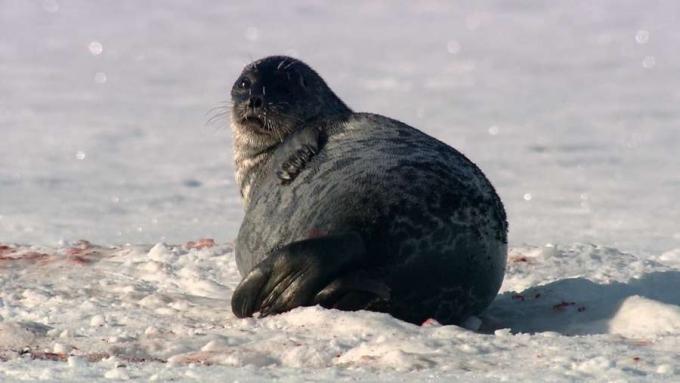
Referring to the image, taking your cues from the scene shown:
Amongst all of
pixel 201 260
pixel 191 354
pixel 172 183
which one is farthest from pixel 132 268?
pixel 172 183

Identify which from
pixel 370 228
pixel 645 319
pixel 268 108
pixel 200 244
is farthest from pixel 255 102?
pixel 645 319

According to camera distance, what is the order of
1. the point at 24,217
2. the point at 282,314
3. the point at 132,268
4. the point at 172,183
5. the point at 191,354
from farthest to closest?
the point at 172,183 < the point at 24,217 < the point at 132,268 < the point at 282,314 < the point at 191,354

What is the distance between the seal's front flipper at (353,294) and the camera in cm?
604

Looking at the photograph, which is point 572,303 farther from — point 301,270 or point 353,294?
point 301,270

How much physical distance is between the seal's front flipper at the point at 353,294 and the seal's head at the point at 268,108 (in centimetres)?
154

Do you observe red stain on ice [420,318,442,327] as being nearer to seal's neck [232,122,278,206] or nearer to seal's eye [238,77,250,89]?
seal's neck [232,122,278,206]

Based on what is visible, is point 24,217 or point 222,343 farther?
point 24,217

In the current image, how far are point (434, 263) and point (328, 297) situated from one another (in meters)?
0.55

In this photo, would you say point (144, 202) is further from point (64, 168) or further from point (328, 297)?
point (328, 297)

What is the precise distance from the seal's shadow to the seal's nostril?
1.77 meters

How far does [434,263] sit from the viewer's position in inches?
244

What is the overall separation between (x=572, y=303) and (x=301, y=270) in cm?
166

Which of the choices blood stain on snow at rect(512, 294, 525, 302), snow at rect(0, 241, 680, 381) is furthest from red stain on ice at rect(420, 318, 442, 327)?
blood stain on snow at rect(512, 294, 525, 302)

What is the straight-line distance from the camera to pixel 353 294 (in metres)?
6.07
